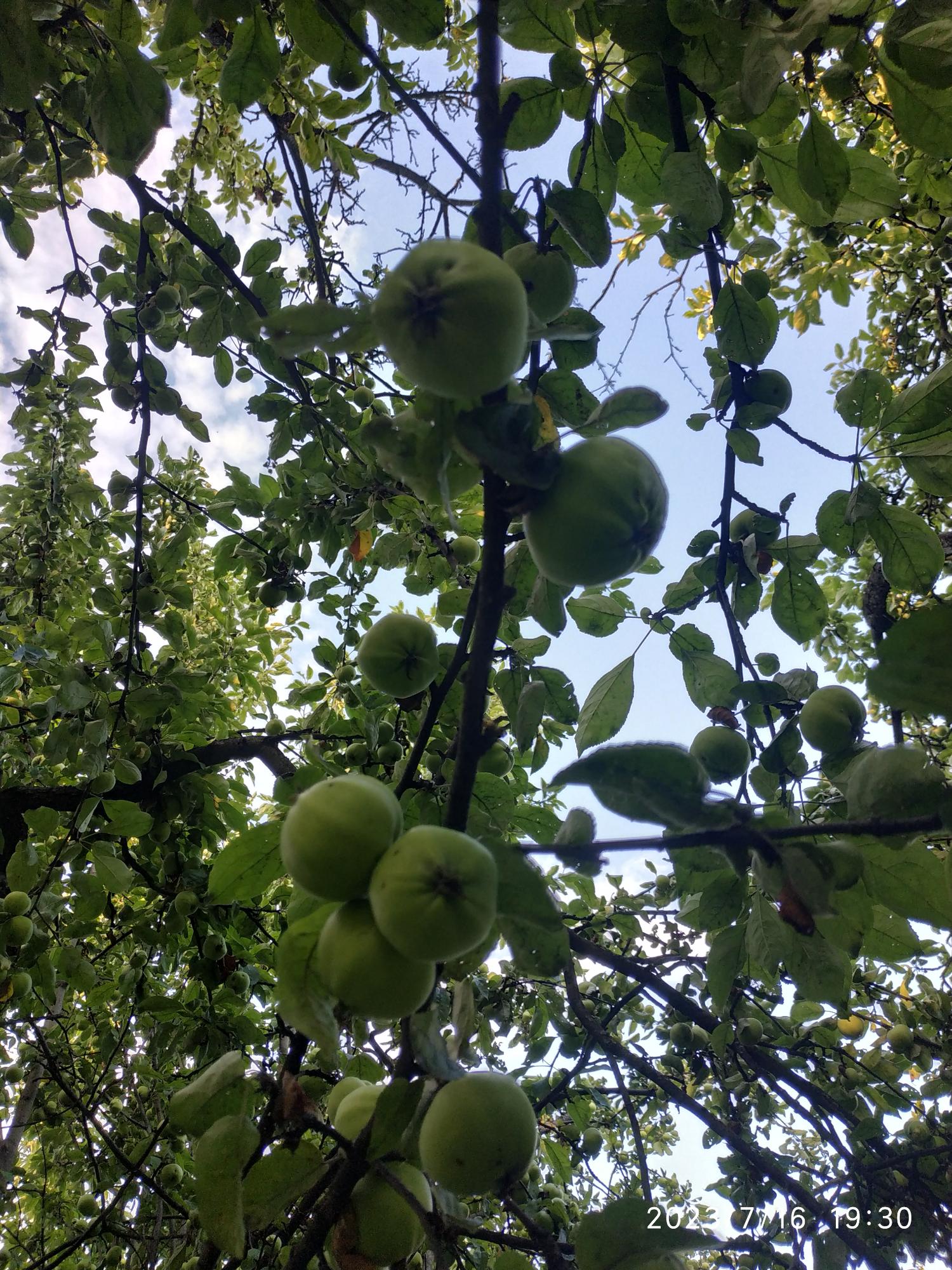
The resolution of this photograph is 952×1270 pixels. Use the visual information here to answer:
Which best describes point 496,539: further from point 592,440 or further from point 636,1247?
point 636,1247

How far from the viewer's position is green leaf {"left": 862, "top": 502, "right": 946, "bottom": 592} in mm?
1917

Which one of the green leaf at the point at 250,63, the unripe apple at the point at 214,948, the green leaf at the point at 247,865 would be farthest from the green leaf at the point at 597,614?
the unripe apple at the point at 214,948

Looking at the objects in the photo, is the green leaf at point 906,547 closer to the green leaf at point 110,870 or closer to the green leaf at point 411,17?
the green leaf at point 411,17

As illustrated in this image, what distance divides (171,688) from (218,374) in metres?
1.24

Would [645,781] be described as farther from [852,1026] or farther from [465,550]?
[852,1026]

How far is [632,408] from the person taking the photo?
130 cm

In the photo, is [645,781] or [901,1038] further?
[901,1038]

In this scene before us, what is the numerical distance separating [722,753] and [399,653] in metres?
0.79

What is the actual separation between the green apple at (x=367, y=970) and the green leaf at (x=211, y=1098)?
0.48 m

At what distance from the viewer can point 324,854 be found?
3.55 feet

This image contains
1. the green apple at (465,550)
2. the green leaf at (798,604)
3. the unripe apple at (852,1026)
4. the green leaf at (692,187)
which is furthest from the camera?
the unripe apple at (852,1026)

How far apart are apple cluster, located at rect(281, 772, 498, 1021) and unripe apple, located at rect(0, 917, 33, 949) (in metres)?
1.75

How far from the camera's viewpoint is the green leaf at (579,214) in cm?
158

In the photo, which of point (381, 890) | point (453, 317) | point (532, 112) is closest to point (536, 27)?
point (532, 112)
